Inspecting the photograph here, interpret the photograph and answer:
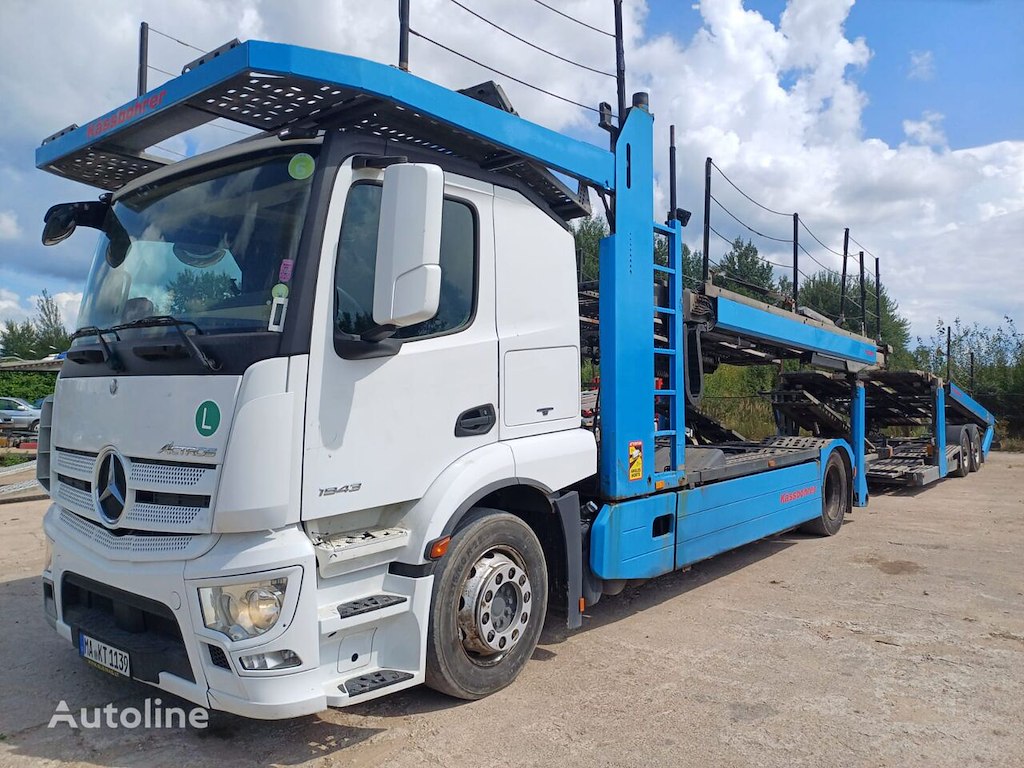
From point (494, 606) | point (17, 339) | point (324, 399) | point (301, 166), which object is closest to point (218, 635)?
point (324, 399)

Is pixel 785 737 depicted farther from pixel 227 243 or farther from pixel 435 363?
pixel 227 243

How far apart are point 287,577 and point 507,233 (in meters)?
2.19

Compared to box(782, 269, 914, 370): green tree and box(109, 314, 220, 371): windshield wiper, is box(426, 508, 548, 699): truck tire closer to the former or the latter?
box(109, 314, 220, 371): windshield wiper

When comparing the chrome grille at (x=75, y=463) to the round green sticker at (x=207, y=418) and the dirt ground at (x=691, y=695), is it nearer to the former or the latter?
the round green sticker at (x=207, y=418)

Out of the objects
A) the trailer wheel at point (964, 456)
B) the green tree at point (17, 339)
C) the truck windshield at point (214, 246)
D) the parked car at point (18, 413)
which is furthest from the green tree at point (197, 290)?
the green tree at point (17, 339)

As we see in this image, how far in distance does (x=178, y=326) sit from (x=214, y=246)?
48cm

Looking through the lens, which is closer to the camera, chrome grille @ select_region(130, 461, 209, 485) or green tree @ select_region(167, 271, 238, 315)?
chrome grille @ select_region(130, 461, 209, 485)

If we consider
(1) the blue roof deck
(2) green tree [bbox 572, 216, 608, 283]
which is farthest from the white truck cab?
(2) green tree [bbox 572, 216, 608, 283]

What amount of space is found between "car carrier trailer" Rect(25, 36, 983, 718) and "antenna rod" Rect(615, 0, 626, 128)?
52 cm

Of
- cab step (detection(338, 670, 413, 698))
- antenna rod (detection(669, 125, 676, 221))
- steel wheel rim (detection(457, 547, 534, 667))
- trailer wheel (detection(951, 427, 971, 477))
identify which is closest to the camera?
cab step (detection(338, 670, 413, 698))

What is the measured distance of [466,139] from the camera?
4.02 m

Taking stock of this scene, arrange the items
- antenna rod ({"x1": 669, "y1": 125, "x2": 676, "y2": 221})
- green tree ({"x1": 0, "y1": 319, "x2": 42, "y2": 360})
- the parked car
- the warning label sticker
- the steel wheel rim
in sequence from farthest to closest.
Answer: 1. green tree ({"x1": 0, "y1": 319, "x2": 42, "y2": 360})
2. the parked car
3. antenna rod ({"x1": 669, "y1": 125, "x2": 676, "y2": 221})
4. the warning label sticker
5. the steel wheel rim

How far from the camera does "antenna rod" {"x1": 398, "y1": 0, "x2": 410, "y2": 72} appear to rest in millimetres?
3963

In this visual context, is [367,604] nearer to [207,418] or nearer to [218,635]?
[218,635]
